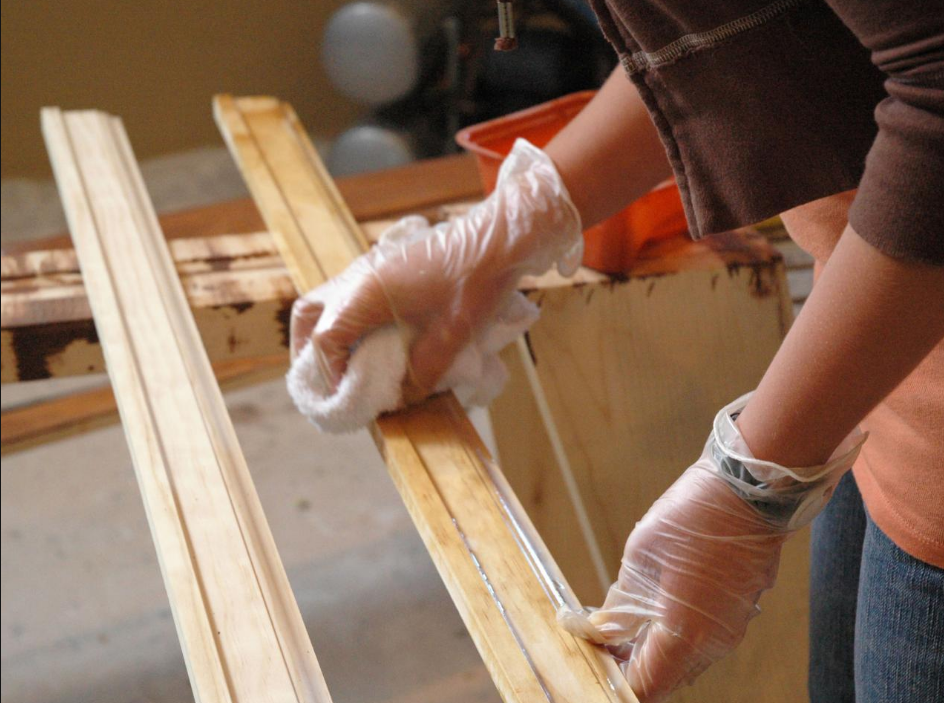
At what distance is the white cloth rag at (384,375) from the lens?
1.00m

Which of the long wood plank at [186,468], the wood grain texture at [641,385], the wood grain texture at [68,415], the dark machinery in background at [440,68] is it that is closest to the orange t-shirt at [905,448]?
the wood grain texture at [641,385]

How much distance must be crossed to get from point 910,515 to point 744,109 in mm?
348

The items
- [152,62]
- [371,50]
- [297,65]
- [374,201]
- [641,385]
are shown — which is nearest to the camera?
[641,385]

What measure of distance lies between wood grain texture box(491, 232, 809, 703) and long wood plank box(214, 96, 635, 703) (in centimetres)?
19

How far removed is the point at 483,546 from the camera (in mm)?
839

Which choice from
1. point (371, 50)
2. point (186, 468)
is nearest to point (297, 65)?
Result: point (371, 50)

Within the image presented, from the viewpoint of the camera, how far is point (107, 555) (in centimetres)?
179

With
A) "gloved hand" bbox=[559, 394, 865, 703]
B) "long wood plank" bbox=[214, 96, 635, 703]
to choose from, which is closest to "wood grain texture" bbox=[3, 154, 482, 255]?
"long wood plank" bbox=[214, 96, 635, 703]

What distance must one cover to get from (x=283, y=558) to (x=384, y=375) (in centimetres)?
22

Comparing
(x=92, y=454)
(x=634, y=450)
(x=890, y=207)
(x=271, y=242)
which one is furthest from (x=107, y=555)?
(x=890, y=207)

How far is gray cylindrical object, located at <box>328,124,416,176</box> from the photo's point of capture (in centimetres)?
282

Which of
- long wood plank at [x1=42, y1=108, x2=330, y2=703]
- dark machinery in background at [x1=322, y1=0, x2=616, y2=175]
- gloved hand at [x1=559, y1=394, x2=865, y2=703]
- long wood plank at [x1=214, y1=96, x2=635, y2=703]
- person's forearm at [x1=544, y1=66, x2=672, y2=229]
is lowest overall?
dark machinery in background at [x1=322, y1=0, x2=616, y2=175]

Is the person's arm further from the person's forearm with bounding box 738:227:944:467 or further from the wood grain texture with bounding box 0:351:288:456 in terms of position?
the wood grain texture with bounding box 0:351:288:456

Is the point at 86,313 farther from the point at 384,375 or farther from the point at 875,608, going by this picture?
the point at 875,608
